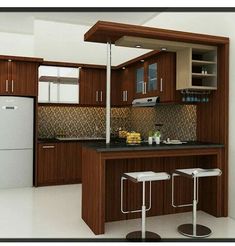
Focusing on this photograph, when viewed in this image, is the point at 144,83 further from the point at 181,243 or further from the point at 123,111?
the point at 181,243

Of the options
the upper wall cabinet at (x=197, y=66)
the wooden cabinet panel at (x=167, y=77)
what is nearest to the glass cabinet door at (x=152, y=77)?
the wooden cabinet panel at (x=167, y=77)

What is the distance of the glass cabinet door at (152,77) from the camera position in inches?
189

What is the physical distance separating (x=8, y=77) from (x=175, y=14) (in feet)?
10.3

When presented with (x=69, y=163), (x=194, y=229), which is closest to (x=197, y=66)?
(x=194, y=229)

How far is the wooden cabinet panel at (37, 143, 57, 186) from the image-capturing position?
17.9 ft

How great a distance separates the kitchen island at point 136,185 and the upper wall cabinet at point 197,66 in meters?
0.83

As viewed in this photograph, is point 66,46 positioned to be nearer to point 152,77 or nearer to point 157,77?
point 152,77

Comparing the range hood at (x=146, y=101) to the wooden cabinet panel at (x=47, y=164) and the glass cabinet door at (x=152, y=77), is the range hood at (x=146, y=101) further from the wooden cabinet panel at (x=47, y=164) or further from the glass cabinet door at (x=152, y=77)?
the wooden cabinet panel at (x=47, y=164)

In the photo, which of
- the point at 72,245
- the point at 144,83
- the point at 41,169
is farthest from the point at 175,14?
the point at 72,245

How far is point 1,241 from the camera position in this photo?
3.01 meters

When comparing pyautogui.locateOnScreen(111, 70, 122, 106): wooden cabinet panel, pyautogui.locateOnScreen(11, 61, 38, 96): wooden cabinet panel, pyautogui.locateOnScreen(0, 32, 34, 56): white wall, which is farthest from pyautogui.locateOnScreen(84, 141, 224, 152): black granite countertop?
pyautogui.locateOnScreen(0, 32, 34, 56): white wall

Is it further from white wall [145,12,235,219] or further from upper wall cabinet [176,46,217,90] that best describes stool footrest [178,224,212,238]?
upper wall cabinet [176,46,217,90]

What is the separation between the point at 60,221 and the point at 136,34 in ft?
8.07

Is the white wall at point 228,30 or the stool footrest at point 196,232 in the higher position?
the white wall at point 228,30
